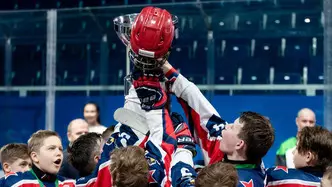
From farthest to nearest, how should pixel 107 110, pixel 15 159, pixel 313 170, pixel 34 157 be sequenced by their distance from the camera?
pixel 107 110, pixel 15 159, pixel 34 157, pixel 313 170

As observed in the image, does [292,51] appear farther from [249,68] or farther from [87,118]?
[87,118]

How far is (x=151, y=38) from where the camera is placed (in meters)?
2.17

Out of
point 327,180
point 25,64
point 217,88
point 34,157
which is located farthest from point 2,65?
point 327,180

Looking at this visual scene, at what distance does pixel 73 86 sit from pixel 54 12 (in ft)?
1.98

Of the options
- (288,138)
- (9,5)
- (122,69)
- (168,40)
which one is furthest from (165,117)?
(9,5)

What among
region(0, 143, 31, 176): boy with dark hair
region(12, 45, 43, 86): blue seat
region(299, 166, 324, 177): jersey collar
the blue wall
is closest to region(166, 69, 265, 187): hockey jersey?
region(299, 166, 324, 177): jersey collar

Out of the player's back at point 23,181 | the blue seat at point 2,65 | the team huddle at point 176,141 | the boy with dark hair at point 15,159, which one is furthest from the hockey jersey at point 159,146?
the blue seat at point 2,65

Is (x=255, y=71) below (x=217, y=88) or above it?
above

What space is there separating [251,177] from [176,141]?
0.27 m

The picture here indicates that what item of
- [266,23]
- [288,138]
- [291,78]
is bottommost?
[288,138]

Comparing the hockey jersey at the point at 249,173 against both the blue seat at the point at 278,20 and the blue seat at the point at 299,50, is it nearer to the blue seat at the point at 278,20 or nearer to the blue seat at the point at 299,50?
the blue seat at the point at 299,50

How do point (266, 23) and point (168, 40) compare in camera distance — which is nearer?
point (168, 40)

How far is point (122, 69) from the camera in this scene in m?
5.43

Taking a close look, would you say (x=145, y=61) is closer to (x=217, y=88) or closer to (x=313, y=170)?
(x=313, y=170)
